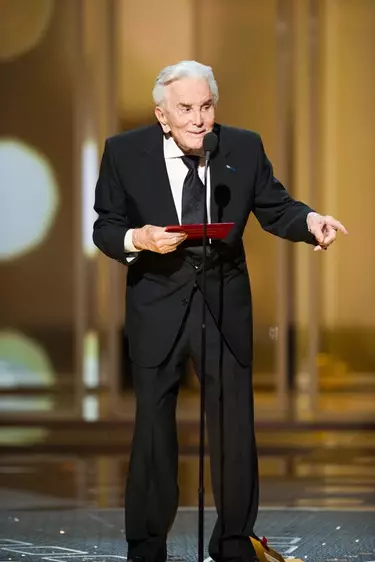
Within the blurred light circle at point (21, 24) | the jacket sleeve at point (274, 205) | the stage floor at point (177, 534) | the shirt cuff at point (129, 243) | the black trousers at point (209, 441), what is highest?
the blurred light circle at point (21, 24)

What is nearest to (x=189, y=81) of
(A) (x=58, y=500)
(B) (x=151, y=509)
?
(B) (x=151, y=509)

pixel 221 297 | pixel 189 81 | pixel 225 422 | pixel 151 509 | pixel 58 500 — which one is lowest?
pixel 58 500

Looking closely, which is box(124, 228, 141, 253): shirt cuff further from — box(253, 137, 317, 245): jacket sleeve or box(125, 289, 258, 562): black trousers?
box(253, 137, 317, 245): jacket sleeve

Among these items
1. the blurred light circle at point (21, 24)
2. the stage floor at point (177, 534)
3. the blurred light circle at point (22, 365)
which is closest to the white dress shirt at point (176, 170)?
the stage floor at point (177, 534)

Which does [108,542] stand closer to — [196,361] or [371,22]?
[196,361]

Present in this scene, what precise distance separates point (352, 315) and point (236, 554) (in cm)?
603

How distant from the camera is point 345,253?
10547 mm

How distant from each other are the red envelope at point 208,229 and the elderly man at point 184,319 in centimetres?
21

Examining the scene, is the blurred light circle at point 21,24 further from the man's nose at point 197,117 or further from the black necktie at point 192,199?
the man's nose at point 197,117

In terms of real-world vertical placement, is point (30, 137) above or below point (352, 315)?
above

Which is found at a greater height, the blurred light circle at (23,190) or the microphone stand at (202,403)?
the blurred light circle at (23,190)

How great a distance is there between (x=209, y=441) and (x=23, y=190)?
5.97 metres

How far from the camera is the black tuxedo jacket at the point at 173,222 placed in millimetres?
4840

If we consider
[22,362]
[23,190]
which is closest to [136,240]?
[23,190]
